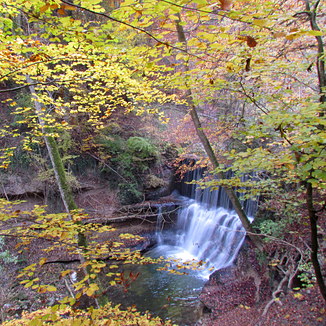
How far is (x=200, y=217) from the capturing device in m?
10.8

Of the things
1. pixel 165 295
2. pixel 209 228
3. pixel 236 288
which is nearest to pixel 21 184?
pixel 165 295

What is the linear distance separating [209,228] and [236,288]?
3.19m

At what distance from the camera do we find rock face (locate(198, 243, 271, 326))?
6246 millimetres

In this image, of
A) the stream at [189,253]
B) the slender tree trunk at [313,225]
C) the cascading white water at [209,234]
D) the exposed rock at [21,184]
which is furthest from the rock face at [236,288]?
the exposed rock at [21,184]

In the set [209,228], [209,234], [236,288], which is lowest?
[236,288]

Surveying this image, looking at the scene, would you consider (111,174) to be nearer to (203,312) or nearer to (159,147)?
(159,147)

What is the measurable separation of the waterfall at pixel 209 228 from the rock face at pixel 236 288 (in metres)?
0.60

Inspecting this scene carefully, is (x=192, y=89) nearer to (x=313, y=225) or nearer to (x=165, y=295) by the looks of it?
(x=313, y=225)

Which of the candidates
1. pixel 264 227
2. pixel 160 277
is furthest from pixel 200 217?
pixel 264 227

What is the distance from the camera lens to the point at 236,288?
273 inches

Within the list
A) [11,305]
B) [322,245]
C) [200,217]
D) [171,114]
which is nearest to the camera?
[322,245]

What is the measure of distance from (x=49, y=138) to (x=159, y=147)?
7.41m

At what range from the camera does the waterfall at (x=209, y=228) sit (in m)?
8.67

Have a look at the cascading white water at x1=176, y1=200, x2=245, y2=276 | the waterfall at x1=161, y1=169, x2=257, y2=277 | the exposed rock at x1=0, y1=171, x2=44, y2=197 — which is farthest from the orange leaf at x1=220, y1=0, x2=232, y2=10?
the exposed rock at x1=0, y1=171, x2=44, y2=197
